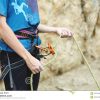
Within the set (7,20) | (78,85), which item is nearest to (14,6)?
(7,20)

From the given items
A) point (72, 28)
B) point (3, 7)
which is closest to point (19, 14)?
point (3, 7)

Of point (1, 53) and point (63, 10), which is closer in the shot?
point (1, 53)

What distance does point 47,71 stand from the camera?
267 centimetres

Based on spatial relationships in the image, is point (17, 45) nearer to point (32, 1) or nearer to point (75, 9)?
point (32, 1)

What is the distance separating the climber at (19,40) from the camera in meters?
1.39

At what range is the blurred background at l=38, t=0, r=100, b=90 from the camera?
2580mm

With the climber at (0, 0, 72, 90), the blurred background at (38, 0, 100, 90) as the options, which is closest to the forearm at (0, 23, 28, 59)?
the climber at (0, 0, 72, 90)

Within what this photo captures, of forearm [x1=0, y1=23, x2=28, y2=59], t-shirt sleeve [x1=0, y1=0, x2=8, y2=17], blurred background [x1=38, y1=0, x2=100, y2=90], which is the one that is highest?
t-shirt sleeve [x1=0, y1=0, x2=8, y2=17]

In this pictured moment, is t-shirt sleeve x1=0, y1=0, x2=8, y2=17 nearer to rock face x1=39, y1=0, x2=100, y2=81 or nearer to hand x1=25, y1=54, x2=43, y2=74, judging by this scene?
hand x1=25, y1=54, x2=43, y2=74

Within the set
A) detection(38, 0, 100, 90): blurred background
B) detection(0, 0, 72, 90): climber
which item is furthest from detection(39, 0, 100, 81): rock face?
detection(0, 0, 72, 90): climber

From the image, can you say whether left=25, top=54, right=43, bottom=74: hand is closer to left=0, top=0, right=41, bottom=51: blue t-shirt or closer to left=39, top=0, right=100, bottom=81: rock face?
left=0, top=0, right=41, bottom=51: blue t-shirt

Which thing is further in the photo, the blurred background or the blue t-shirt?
the blurred background

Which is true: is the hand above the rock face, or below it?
above

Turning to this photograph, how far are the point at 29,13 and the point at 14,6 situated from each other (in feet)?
0.22
